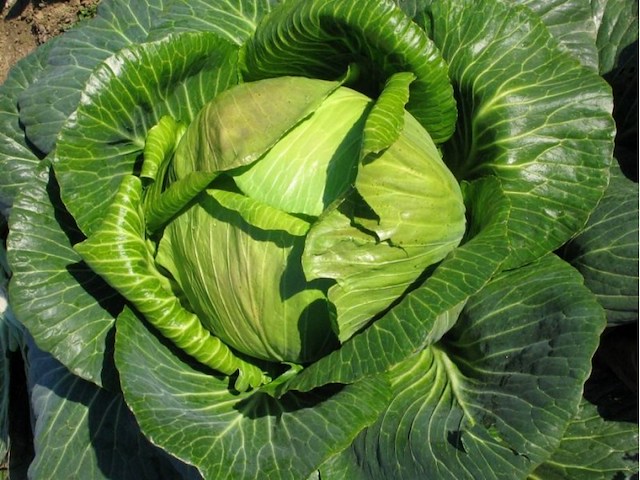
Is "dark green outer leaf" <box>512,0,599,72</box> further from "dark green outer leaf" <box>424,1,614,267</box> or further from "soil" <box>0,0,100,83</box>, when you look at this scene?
"soil" <box>0,0,100,83</box>

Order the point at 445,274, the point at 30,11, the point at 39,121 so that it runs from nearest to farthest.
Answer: the point at 445,274 < the point at 39,121 < the point at 30,11

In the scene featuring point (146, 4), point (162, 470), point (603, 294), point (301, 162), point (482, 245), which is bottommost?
point (162, 470)

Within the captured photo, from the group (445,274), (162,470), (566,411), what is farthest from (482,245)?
(162,470)

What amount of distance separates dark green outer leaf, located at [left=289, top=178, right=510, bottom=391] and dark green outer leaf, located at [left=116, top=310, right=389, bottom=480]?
181 mm

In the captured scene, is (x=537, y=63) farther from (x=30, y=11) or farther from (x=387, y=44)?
(x=30, y=11)

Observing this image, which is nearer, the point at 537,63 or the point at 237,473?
the point at 237,473

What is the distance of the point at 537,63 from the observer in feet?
8.24

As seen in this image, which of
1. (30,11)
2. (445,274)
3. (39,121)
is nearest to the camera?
(445,274)

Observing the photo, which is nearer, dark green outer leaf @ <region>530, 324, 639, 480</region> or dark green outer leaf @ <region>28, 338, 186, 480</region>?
dark green outer leaf @ <region>530, 324, 639, 480</region>

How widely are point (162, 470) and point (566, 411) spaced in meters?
1.65

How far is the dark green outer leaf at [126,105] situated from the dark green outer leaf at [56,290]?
0.57 ft

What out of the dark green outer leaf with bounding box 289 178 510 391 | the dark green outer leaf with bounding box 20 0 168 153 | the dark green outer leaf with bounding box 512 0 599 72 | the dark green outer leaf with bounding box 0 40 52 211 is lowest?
the dark green outer leaf with bounding box 289 178 510 391

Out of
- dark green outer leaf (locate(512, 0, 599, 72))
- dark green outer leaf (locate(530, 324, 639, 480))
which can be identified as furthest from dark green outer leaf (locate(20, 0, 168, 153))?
dark green outer leaf (locate(530, 324, 639, 480))

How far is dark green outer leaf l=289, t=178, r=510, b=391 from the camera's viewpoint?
2094 millimetres
